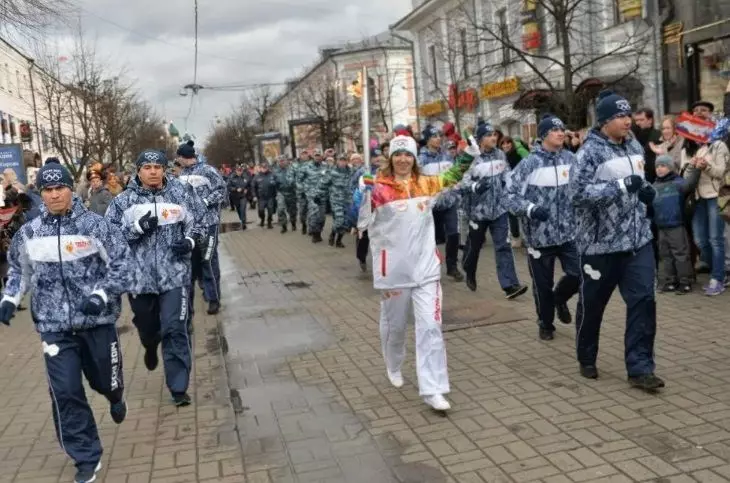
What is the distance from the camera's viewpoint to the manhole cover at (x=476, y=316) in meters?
7.90

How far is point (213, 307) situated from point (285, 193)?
38.6 ft

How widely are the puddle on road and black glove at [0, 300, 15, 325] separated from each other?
160 cm

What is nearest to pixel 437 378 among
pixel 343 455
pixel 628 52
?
pixel 343 455

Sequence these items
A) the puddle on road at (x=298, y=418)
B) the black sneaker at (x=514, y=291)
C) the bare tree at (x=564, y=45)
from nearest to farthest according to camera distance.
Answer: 1. the puddle on road at (x=298, y=418)
2. the black sneaker at (x=514, y=291)
3. the bare tree at (x=564, y=45)

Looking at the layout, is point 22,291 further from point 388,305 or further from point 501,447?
point 501,447

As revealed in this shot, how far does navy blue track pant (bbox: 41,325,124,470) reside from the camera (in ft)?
15.1

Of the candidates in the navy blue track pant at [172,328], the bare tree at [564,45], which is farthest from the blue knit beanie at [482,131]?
the bare tree at [564,45]

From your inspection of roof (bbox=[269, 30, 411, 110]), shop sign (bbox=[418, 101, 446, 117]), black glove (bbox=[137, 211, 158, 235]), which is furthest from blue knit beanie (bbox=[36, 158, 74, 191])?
roof (bbox=[269, 30, 411, 110])

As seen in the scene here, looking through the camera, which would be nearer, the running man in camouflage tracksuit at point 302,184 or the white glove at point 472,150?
the white glove at point 472,150

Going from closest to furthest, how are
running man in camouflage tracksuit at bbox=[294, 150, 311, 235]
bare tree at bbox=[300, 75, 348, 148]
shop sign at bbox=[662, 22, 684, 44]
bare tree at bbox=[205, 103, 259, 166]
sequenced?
shop sign at bbox=[662, 22, 684, 44]
running man in camouflage tracksuit at bbox=[294, 150, 311, 235]
bare tree at bbox=[300, 75, 348, 148]
bare tree at bbox=[205, 103, 259, 166]

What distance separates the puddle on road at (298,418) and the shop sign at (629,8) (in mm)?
14525

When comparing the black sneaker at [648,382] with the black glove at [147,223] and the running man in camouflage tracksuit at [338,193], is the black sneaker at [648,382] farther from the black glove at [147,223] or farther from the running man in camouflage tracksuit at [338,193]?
the running man in camouflage tracksuit at [338,193]

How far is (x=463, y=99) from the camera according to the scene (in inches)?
1277

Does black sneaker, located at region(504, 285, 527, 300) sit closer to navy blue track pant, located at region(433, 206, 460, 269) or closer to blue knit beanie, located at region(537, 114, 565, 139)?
navy blue track pant, located at region(433, 206, 460, 269)
